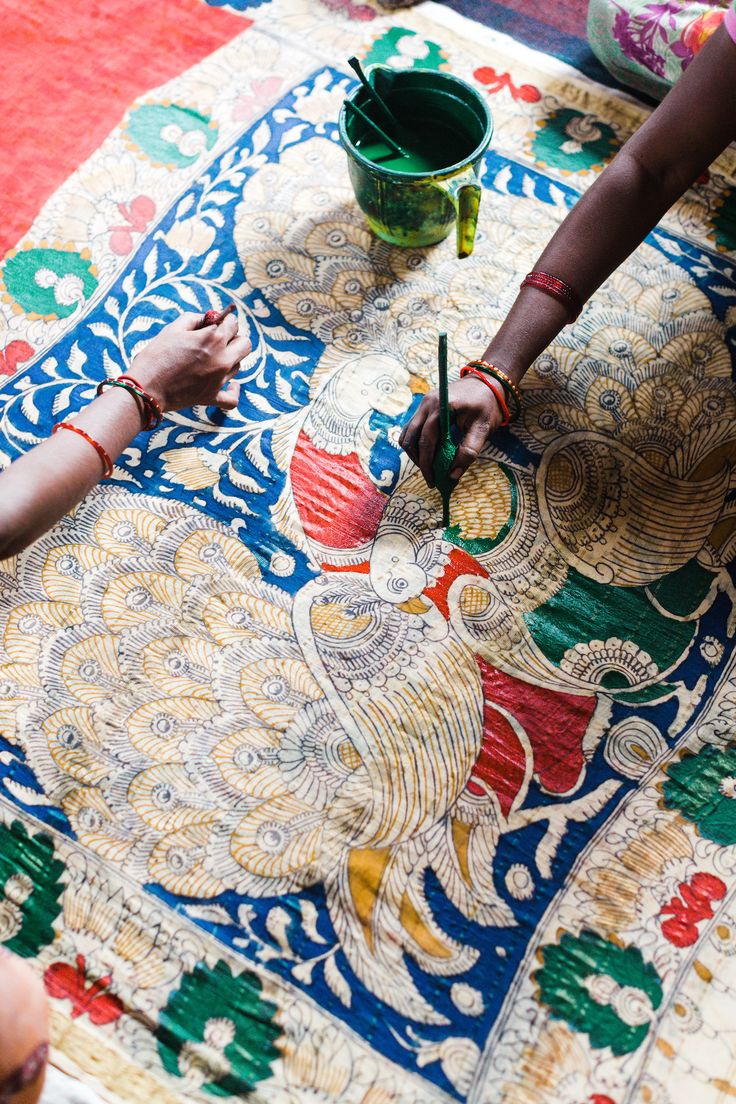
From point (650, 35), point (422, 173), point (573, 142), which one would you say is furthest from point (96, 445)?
point (650, 35)

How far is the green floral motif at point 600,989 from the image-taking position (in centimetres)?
74

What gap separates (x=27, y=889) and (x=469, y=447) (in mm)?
610

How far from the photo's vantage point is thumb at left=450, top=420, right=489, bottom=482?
90 cm

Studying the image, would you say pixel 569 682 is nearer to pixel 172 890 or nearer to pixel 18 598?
pixel 172 890

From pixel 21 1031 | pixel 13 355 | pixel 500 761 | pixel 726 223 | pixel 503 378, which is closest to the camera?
pixel 21 1031

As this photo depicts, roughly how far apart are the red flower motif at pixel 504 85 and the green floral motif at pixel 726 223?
0.32 m

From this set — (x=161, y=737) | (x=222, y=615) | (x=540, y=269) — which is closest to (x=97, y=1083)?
(x=161, y=737)

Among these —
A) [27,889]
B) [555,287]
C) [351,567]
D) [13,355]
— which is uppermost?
[555,287]

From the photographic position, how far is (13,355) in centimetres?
104

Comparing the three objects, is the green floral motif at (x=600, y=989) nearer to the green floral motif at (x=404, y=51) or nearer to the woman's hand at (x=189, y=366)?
the woman's hand at (x=189, y=366)

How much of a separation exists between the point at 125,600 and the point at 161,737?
0.51 feet

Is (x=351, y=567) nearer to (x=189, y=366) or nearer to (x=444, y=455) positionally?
(x=444, y=455)

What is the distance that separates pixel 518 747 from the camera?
33.2 inches

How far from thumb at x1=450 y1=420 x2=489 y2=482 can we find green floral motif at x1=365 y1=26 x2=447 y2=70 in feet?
2.34
